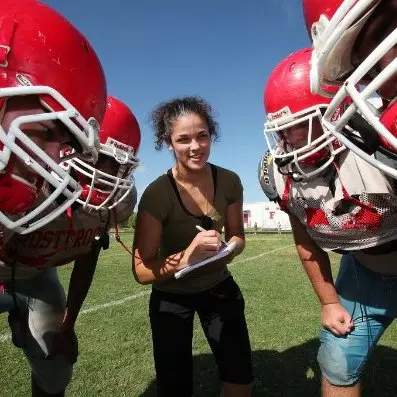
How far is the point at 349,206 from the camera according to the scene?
88.3 inches

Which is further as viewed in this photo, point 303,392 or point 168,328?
point 303,392

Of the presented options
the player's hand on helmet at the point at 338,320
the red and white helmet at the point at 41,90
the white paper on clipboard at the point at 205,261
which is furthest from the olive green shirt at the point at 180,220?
the red and white helmet at the point at 41,90

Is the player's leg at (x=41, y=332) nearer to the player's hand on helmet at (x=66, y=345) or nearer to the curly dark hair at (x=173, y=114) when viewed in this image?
the player's hand on helmet at (x=66, y=345)

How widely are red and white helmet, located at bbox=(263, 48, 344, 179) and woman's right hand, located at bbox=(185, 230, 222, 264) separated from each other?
507 mm

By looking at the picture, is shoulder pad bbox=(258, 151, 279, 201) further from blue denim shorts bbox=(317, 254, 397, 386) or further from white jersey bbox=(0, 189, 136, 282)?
white jersey bbox=(0, 189, 136, 282)

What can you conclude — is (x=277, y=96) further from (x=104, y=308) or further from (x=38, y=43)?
(x=104, y=308)

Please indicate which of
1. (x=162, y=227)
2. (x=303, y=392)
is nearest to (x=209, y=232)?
(x=162, y=227)

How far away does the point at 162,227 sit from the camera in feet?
8.90

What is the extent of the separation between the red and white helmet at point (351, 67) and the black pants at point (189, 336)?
1644mm

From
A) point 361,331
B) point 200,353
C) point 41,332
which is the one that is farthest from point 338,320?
point 200,353

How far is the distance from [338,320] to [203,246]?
85cm

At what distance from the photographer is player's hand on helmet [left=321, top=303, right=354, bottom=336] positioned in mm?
2443

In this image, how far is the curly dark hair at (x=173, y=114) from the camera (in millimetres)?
2820

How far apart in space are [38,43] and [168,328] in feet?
6.03
